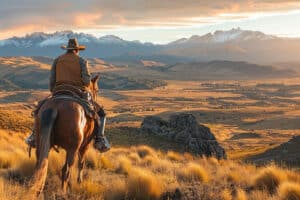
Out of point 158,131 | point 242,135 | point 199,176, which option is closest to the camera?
point 199,176

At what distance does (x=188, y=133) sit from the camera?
31.4 metres

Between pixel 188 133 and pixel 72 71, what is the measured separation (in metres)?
21.2

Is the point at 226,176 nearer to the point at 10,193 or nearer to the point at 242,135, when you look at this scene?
the point at 10,193

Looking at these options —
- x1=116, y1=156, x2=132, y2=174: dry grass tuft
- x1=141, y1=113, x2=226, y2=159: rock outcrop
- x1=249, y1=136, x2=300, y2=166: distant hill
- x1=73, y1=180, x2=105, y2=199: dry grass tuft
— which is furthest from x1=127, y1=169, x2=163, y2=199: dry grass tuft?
x1=141, y1=113, x2=226, y2=159: rock outcrop

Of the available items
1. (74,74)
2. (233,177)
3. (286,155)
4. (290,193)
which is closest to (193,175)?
(233,177)

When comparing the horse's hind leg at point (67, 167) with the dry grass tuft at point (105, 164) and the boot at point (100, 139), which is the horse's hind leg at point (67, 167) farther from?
the dry grass tuft at point (105, 164)

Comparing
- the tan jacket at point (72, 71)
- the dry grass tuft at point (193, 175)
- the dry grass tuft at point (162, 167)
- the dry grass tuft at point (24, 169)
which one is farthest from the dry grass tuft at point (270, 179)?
the dry grass tuft at point (24, 169)

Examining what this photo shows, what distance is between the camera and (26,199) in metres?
7.57

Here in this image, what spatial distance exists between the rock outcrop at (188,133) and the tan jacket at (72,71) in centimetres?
1896

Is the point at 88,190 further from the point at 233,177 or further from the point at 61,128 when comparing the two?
the point at 233,177

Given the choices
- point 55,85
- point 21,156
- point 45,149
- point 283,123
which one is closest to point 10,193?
point 45,149

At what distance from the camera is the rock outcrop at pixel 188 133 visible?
30.2 metres

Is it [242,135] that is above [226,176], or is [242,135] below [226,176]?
below

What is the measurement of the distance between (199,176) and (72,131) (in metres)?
5.24
